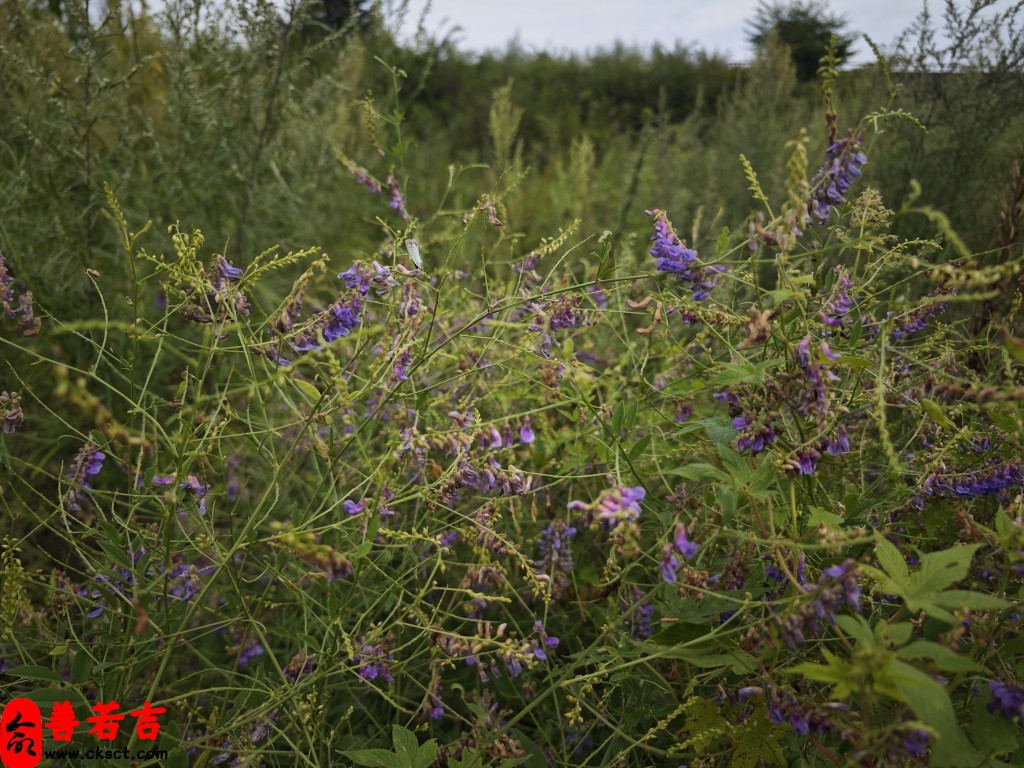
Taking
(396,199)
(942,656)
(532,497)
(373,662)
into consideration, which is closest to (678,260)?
(942,656)

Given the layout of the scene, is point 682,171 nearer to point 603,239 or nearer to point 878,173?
point 878,173

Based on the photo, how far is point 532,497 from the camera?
197 cm

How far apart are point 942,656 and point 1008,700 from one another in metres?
0.20

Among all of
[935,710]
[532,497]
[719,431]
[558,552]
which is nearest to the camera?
[935,710]

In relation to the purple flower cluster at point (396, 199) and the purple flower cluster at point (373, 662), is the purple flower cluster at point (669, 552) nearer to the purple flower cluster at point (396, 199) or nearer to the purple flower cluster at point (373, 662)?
the purple flower cluster at point (373, 662)

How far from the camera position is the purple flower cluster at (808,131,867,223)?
4.16ft

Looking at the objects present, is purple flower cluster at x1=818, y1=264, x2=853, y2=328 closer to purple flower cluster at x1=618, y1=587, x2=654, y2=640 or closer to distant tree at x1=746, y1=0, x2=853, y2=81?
purple flower cluster at x1=618, y1=587, x2=654, y2=640

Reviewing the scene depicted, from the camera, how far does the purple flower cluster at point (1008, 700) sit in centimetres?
104

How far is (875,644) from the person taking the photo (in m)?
1.00

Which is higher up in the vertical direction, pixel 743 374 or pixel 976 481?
pixel 743 374

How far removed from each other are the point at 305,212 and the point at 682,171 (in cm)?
313

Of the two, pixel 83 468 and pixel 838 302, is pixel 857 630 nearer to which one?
pixel 838 302

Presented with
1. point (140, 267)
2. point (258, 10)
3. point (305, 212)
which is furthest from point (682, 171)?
point (140, 267)

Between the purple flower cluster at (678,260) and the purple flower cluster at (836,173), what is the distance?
209 millimetres
